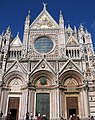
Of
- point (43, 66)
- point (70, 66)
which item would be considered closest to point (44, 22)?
point (43, 66)

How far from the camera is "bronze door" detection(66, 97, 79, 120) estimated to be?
19114 mm

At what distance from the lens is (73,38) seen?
23672 millimetres

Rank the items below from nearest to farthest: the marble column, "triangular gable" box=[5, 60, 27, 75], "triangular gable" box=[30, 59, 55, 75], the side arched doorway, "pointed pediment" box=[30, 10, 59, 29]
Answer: the marble column → the side arched doorway → "triangular gable" box=[30, 59, 55, 75] → "triangular gable" box=[5, 60, 27, 75] → "pointed pediment" box=[30, 10, 59, 29]

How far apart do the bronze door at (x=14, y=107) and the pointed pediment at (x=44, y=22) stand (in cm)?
A: 1056

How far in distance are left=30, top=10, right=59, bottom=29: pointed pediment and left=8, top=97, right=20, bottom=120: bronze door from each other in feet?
34.6

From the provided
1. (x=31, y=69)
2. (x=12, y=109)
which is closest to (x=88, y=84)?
(x=31, y=69)

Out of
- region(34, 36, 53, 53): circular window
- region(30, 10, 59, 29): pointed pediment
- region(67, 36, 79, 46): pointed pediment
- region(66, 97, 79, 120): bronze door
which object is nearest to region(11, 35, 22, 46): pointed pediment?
region(34, 36, 53, 53): circular window

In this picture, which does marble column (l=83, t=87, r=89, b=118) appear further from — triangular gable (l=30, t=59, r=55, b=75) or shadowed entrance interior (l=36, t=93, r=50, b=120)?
triangular gable (l=30, t=59, r=55, b=75)

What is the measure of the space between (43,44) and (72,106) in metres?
9.11

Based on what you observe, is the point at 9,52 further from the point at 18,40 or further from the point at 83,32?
the point at 83,32

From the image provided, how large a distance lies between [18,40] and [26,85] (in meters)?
7.13

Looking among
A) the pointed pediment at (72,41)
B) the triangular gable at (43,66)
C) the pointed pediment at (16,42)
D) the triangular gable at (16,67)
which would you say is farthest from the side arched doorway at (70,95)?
the pointed pediment at (16,42)

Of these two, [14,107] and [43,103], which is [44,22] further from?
[14,107]

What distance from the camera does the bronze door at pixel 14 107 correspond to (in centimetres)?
1927
